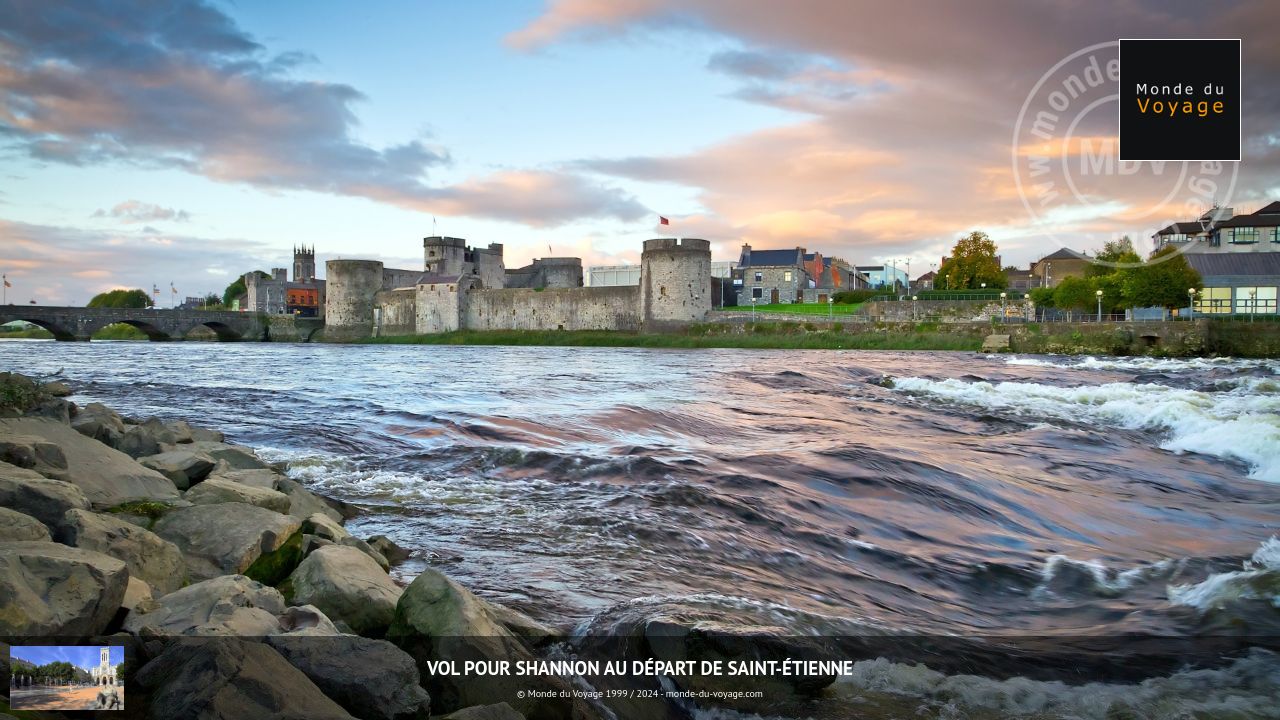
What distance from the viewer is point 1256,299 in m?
35.4

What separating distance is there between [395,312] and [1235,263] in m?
48.2

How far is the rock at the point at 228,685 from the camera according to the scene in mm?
1830

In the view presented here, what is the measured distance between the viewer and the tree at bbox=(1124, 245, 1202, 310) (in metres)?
32.4

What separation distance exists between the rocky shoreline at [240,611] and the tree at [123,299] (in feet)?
364

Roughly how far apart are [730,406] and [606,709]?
9.49m

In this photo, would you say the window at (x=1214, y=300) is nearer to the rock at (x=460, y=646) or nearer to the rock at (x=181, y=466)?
the rock at (x=181, y=466)

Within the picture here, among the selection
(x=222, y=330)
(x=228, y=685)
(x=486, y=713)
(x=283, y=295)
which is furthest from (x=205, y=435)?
(x=283, y=295)

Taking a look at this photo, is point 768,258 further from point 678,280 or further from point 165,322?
point 165,322

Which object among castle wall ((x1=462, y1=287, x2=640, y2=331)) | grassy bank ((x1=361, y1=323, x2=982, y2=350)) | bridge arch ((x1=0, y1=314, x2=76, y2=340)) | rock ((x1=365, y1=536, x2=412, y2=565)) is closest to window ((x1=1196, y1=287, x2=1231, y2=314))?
grassy bank ((x1=361, y1=323, x2=982, y2=350))

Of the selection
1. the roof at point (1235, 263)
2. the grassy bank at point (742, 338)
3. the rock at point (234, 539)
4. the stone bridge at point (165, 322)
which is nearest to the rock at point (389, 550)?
the rock at point (234, 539)

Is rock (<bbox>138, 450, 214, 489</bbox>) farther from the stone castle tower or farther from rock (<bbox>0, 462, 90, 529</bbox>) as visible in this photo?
the stone castle tower

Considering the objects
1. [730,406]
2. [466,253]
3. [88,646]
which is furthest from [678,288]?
[88,646]

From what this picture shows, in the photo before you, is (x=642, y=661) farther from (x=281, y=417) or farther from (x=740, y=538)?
(x=281, y=417)

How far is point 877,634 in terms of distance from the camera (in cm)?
331
